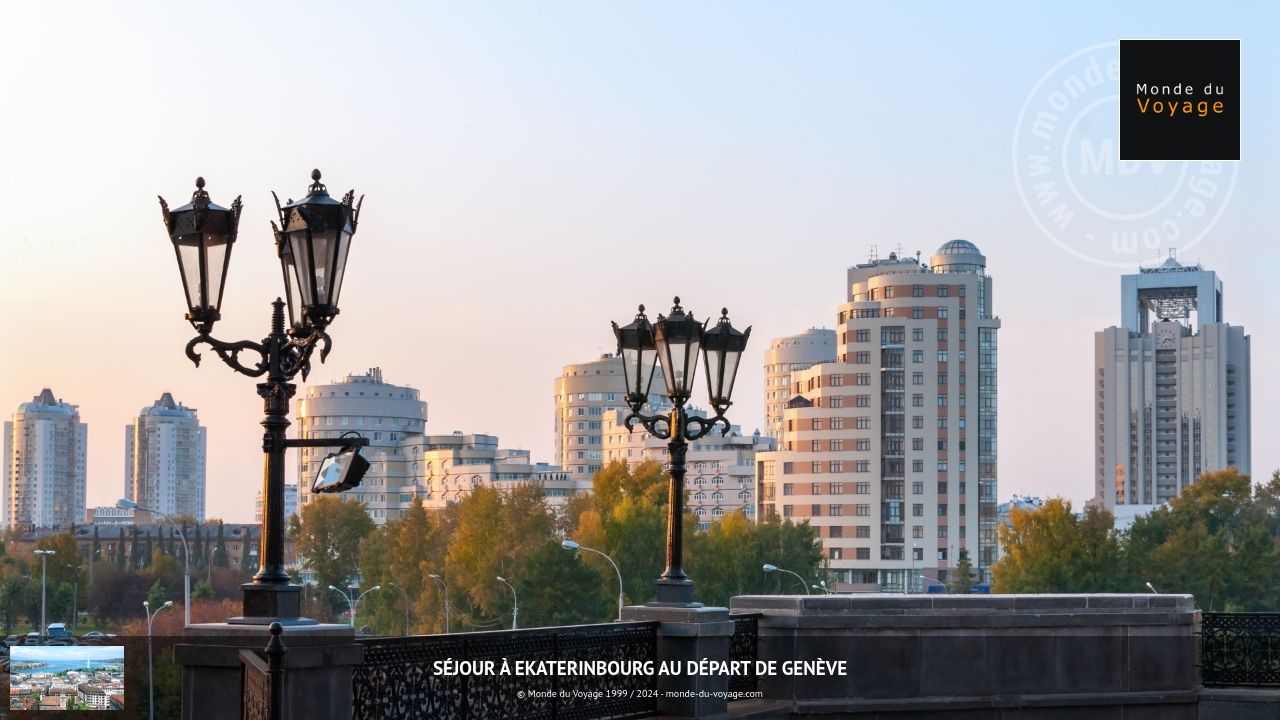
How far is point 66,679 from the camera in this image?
193ft

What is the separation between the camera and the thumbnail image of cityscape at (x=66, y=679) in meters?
56.9

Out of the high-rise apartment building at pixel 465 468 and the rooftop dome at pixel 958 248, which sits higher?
the rooftop dome at pixel 958 248

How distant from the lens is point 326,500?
12988cm

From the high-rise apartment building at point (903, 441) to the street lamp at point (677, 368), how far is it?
11638 cm

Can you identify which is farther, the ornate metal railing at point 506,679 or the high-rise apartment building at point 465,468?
the high-rise apartment building at point 465,468

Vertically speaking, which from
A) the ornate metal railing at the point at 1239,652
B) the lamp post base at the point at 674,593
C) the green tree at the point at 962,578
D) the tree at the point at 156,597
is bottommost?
the tree at the point at 156,597

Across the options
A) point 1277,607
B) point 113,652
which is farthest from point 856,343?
point 113,652

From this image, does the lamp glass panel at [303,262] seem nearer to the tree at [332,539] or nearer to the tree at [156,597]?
the tree at [156,597]

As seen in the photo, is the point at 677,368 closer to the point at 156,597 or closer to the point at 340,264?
the point at 340,264

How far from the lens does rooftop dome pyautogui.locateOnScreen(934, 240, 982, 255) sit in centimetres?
15188

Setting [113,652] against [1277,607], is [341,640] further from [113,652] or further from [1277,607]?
[1277,607]

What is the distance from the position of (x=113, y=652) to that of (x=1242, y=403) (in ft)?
500

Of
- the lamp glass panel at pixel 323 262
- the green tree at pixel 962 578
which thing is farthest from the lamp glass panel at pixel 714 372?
the green tree at pixel 962 578

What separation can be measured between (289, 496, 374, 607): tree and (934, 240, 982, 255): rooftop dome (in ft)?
182
